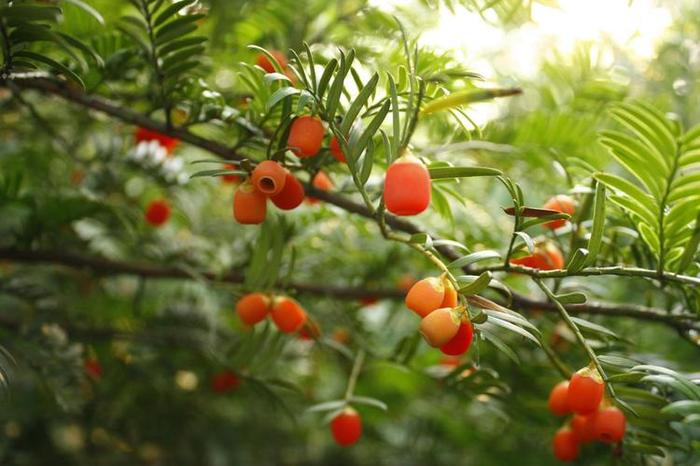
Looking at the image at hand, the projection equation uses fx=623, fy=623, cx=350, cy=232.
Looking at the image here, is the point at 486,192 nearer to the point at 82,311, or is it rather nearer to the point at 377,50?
the point at 377,50

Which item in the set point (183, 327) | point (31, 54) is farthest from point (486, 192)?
point (31, 54)

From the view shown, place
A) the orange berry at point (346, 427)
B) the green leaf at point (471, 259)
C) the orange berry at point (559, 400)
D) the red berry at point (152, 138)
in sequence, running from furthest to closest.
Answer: the red berry at point (152, 138) → the orange berry at point (346, 427) → the orange berry at point (559, 400) → the green leaf at point (471, 259)

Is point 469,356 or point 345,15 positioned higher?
point 345,15

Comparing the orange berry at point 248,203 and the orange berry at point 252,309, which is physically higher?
the orange berry at point 248,203

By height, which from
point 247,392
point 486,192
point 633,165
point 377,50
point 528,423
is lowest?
point 247,392

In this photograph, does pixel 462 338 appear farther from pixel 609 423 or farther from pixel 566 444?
pixel 566 444

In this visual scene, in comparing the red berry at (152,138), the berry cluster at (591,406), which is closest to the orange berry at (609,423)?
the berry cluster at (591,406)

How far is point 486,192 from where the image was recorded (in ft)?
3.85

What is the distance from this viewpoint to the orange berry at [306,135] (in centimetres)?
50

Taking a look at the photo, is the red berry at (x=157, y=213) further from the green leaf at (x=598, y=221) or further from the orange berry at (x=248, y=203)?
the green leaf at (x=598, y=221)

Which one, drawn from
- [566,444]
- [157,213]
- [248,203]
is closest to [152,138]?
[157,213]

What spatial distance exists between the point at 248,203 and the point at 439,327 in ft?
0.62

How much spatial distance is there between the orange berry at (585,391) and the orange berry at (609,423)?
5cm

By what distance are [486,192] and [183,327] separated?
61cm
